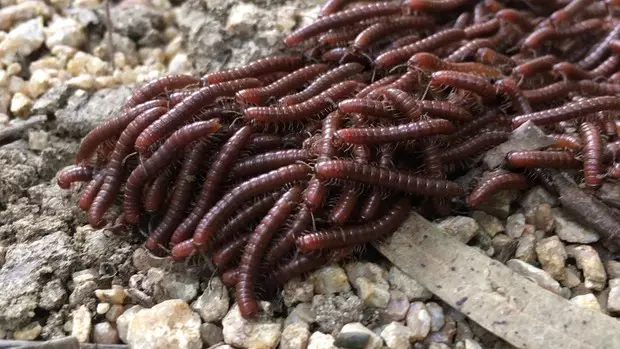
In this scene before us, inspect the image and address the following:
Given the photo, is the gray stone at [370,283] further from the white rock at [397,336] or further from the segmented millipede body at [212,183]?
the segmented millipede body at [212,183]

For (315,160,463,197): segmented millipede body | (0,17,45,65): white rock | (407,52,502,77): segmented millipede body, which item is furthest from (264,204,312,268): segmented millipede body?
(0,17,45,65): white rock

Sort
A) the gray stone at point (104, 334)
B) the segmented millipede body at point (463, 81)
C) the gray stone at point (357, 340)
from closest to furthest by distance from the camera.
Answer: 1. the gray stone at point (357, 340)
2. the gray stone at point (104, 334)
3. the segmented millipede body at point (463, 81)

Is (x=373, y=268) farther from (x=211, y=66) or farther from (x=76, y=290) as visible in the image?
(x=211, y=66)

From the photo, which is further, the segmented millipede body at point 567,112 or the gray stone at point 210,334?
the segmented millipede body at point 567,112

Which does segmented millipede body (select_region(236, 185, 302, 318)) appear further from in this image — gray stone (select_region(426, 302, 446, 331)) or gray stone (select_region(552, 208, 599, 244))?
gray stone (select_region(552, 208, 599, 244))

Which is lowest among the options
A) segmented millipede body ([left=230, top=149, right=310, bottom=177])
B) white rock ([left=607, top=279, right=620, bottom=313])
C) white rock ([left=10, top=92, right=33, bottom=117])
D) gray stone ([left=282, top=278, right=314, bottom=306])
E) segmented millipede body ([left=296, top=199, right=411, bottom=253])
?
white rock ([left=607, top=279, right=620, bottom=313])

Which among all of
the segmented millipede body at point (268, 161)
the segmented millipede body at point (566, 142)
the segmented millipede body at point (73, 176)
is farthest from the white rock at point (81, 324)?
the segmented millipede body at point (566, 142)
